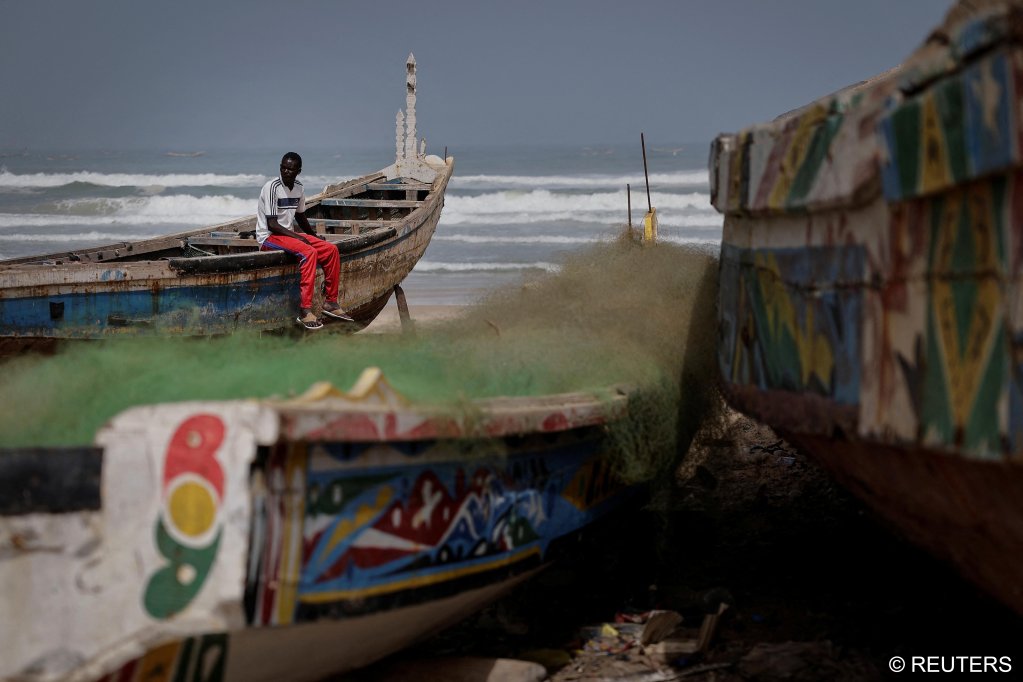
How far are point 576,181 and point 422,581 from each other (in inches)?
1908

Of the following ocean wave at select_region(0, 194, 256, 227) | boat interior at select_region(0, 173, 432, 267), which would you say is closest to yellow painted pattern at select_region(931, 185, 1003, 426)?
boat interior at select_region(0, 173, 432, 267)

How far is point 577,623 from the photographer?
5.29m

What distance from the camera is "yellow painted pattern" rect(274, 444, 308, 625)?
11.6ft

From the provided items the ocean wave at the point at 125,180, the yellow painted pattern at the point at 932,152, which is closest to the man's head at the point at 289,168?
the yellow painted pattern at the point at 932,152

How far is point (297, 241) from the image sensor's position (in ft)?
34.2

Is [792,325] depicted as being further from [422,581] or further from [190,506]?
[190,506]

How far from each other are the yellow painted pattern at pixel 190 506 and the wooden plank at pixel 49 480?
8.8 inches

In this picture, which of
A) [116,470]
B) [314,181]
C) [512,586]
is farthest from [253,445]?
[314,181]

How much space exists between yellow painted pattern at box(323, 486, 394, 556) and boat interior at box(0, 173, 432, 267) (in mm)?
6417

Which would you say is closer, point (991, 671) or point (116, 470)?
point (116, 470)

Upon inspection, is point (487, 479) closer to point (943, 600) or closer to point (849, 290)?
point (849, 290)

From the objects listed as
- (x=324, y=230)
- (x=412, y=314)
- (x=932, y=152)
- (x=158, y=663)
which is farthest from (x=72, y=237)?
(x=932, y=152)

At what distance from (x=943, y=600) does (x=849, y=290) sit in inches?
A: 91.0

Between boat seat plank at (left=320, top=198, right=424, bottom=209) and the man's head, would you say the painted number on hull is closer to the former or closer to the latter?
the man's head
